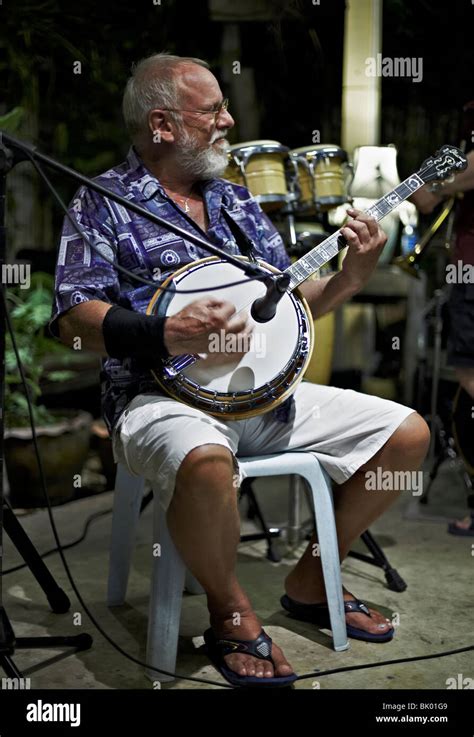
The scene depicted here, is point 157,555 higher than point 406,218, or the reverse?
point 406,218

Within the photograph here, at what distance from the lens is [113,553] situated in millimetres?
2422

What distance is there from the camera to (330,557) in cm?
214

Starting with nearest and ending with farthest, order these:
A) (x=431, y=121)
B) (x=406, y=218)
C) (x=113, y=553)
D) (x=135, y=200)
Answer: (x=135, y=200), (x=113, y=553), (x=406, y=218), (x=431, y=121)

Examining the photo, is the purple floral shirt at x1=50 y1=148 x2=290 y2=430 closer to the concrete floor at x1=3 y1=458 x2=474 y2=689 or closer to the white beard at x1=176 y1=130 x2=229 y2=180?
the white beard at x1=176 y1=130 x2=229 y2=180

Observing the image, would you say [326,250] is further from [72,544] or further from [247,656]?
[72,544]

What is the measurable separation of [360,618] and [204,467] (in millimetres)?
676

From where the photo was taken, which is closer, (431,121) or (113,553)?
(113,553)

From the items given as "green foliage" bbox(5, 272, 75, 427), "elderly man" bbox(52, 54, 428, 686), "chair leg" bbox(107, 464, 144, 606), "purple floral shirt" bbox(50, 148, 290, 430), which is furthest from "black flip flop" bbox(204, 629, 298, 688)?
"green foliage" bbox(5, 272, 75, 427)

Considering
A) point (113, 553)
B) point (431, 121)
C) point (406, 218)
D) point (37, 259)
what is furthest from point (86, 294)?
point (431, 121)

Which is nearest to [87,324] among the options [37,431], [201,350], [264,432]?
[201,350]

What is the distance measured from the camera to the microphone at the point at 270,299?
188 cm

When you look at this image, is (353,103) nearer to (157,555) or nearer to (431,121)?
(431,121)

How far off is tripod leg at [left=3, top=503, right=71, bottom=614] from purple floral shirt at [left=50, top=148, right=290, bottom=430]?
34 cm

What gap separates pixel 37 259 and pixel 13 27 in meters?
1.03
